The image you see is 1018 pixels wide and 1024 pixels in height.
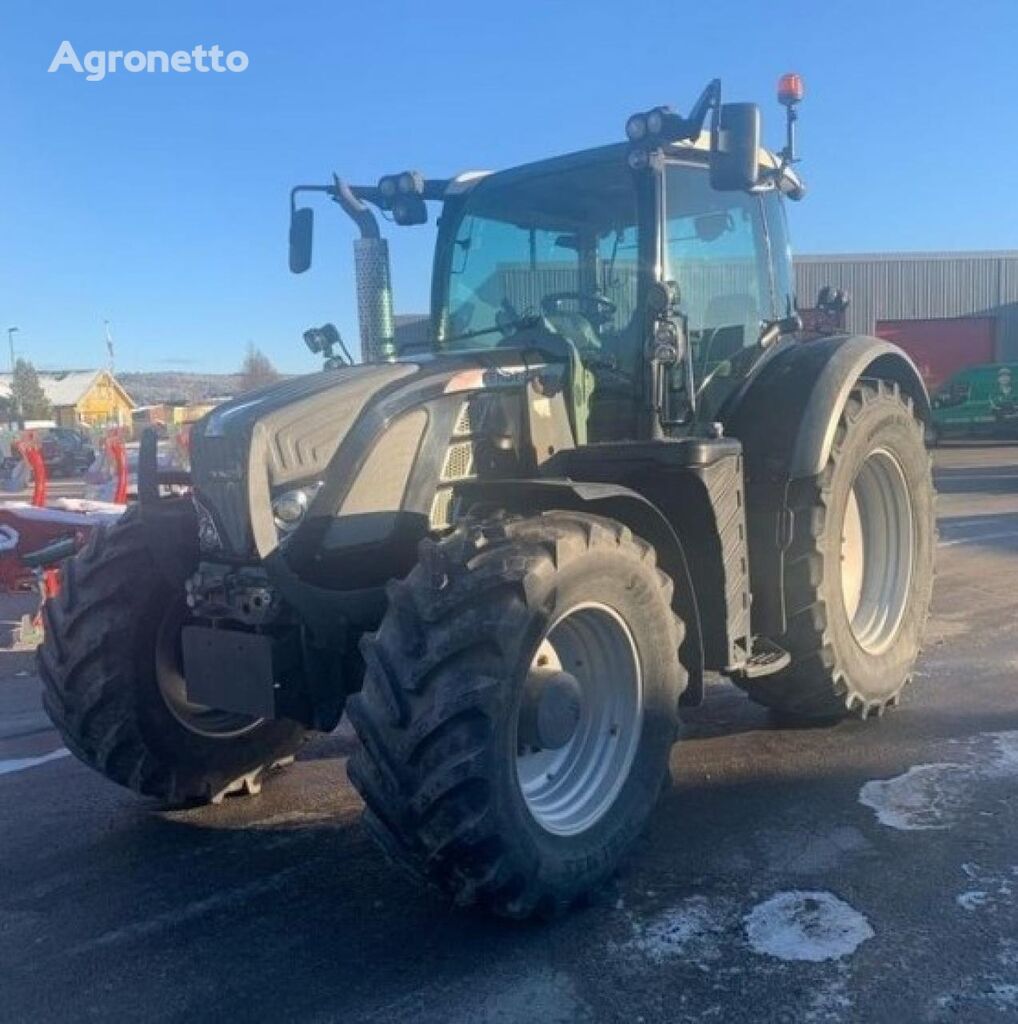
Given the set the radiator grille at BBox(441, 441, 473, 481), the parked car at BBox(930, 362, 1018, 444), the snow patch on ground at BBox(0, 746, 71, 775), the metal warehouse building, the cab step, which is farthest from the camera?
the metal warehouse building

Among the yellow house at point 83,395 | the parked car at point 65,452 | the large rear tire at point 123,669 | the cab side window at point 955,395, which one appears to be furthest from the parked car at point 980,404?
the yellow house at point 83,395

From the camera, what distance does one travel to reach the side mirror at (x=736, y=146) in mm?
4238

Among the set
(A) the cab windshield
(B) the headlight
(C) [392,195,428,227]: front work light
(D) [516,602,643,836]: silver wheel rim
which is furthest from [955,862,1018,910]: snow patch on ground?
(C) [392,195,428,227]: front work light

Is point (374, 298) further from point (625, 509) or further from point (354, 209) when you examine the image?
point (625, 509)

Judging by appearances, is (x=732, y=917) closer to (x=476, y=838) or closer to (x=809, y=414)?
(x=476, y=838)

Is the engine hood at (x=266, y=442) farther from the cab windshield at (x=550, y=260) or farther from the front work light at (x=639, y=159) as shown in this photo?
the front work light at (x=639, y=159)

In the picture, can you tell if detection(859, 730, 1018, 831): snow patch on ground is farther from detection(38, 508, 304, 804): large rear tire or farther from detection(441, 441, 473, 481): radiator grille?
detection(38, 508, 304, 804): large rear tire

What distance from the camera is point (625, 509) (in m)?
4.24

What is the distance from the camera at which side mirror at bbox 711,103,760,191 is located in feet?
13.9

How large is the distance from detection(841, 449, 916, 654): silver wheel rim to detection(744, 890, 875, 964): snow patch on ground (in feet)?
7.87

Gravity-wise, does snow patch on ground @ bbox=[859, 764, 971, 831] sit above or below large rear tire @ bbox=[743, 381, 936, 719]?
below

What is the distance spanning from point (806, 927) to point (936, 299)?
36.1m

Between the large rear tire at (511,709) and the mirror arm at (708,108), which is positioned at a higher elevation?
the mirror arm at (708,108)

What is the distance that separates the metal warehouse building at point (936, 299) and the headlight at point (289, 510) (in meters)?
33.9
